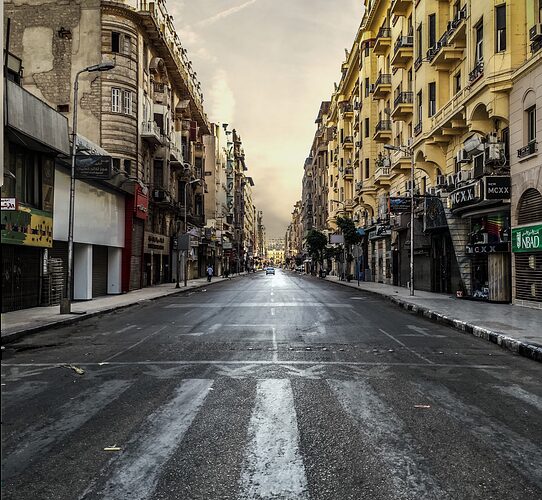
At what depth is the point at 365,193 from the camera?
49031 millimetres

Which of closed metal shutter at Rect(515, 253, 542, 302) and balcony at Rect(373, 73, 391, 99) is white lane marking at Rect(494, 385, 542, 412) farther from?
balcony at Rect(373, 73, 391, 99)

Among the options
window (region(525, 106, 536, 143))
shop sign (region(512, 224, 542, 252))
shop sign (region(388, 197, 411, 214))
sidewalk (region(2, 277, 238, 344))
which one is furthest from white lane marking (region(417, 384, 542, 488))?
shop sign (region(388, 197, 411, 214))

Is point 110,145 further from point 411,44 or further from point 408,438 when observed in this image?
point 408,438

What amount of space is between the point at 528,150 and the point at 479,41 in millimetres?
6548

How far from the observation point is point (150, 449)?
4.76 meters

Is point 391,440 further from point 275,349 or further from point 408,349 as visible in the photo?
point 408,349

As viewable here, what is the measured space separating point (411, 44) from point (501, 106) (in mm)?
15576

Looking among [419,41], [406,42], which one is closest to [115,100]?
[419,41]

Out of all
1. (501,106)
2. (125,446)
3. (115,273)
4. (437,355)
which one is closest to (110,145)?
(115,273)

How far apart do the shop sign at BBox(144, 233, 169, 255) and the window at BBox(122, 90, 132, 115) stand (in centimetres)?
886

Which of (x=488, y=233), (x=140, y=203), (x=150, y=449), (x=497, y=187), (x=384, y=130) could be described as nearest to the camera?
(x=150, y=449)

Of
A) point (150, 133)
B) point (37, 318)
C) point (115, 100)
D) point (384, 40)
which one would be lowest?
point (37, 318)

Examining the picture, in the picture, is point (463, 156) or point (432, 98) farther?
point (432, 98)

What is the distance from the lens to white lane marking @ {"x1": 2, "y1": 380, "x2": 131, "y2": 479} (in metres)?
4.62
